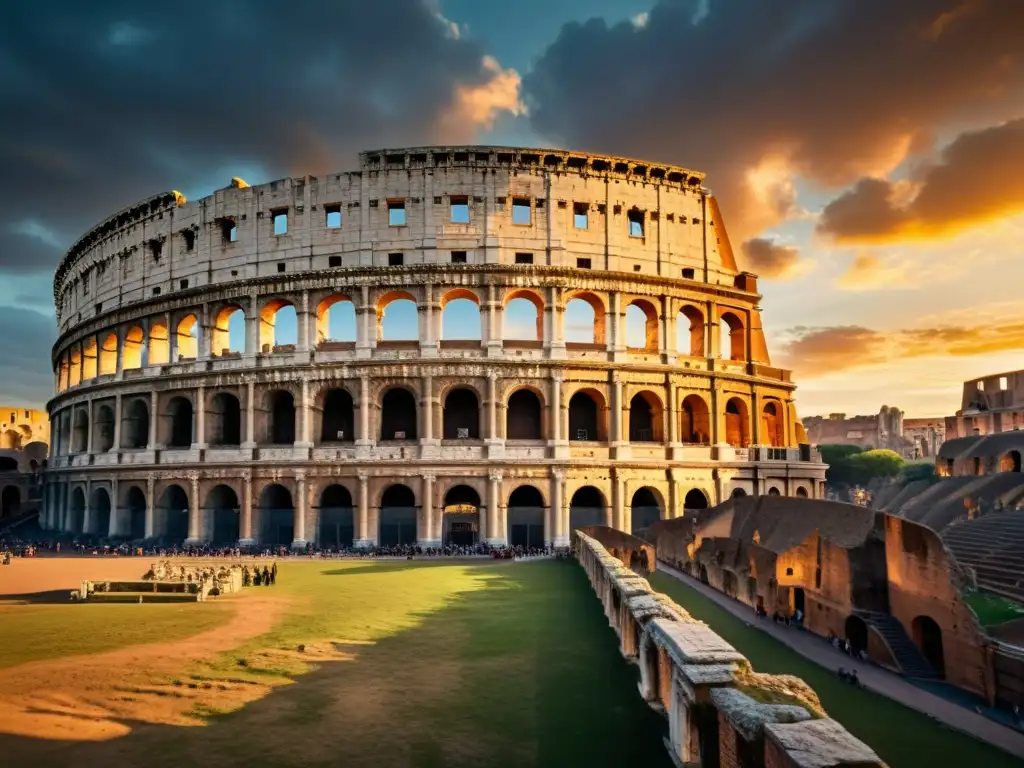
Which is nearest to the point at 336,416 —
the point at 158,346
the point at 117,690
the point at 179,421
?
the point at 179,421

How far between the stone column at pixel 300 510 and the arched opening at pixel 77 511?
53.0 feet

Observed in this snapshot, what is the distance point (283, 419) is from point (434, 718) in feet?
89.9

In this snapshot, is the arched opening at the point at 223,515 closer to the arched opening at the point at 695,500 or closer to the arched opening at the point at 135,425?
the arched opening at the point at 135,425

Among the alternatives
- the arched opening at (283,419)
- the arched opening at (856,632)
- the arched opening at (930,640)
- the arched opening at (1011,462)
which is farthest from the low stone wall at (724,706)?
the arched opening at (1011,462)

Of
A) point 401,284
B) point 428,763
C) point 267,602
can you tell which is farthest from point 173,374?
point 428,763

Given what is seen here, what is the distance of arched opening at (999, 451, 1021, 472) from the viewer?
45.0 metres

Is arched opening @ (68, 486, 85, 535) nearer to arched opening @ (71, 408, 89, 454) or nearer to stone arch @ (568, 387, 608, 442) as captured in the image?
arched opening @ (71, 408, 89, 454)

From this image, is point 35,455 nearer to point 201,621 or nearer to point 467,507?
point 467,507

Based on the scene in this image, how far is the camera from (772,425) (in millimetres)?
39062

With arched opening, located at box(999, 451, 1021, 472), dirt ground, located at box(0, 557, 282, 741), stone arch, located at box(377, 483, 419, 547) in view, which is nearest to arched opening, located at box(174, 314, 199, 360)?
stone arch, located at box(377, 483, 419, 547)

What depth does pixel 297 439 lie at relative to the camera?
3209cm

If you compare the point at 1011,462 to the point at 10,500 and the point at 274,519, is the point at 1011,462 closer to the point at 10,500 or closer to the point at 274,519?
the point at 274,519

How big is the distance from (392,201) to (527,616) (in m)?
22.9

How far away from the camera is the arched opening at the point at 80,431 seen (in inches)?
1601
